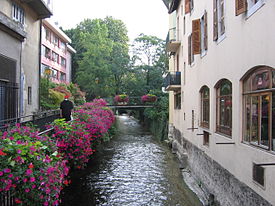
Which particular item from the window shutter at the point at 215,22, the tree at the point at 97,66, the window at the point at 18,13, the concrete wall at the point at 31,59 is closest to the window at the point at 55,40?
the tree at the point at 97,66

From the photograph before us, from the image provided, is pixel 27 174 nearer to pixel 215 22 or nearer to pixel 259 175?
pixel 259 175

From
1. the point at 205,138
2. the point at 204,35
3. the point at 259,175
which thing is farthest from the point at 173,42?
the point at 259,175

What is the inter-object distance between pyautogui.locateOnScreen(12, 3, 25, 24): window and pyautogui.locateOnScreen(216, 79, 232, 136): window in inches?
342

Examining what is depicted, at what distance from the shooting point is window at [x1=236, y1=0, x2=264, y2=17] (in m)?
5.49

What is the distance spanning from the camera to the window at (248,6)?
18.0 feet

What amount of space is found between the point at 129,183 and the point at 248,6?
812 centimetres

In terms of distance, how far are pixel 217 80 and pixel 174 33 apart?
1116cm

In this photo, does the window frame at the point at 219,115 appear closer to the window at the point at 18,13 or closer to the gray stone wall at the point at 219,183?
the gray stone wall at the point at 219,183

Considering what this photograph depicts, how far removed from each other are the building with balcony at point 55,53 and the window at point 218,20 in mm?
22880

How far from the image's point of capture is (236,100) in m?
6.97

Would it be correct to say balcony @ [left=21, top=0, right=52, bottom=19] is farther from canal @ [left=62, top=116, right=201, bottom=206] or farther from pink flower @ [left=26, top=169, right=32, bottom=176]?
pink flower @ [left=26, top=169, right=32, bottom=176]

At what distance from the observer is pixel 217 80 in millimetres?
8531

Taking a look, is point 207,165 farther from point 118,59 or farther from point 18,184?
point 118,59

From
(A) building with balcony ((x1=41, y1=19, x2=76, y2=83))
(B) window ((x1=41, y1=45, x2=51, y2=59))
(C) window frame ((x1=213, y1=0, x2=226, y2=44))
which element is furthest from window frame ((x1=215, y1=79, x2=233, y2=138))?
(B) window ((x1=41, y1=45, x2=51, y2=59))
